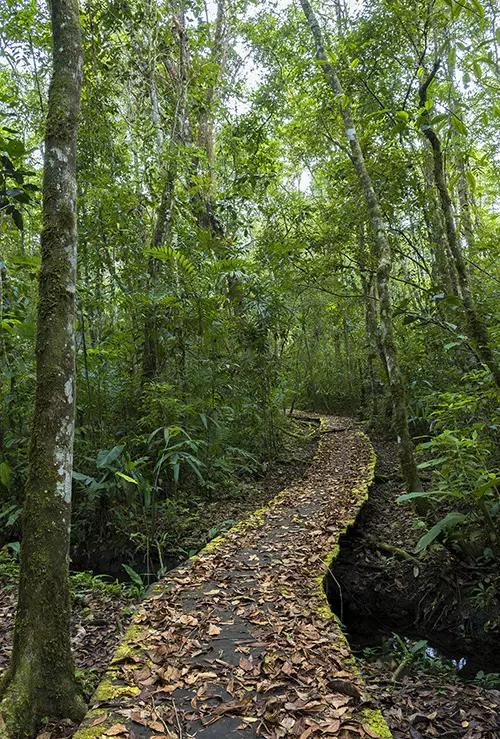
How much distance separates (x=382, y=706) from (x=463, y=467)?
2091mm

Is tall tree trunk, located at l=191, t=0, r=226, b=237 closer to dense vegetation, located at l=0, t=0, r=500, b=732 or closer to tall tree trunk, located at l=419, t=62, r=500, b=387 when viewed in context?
dense vegetation, located at l=0, t=0, r=500, b=732

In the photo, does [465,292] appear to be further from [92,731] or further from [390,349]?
[92,731]

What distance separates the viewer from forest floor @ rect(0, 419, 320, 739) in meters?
3.34

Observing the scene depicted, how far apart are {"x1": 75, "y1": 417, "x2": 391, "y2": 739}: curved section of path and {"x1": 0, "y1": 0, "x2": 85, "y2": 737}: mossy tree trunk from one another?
0.32m

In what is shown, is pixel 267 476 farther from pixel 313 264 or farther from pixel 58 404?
pixel 58 404

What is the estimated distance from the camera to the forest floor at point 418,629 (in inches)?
126

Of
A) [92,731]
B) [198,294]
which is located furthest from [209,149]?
[92,731]

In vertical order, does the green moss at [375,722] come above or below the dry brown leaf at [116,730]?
below

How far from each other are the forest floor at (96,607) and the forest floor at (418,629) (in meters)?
1.86

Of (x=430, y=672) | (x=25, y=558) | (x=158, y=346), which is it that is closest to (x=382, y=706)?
(x=430, y=672)

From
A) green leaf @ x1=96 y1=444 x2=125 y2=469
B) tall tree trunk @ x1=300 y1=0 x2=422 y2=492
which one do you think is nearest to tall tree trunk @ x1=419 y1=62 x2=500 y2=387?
tall tree trunk @ x1=300 y1=0 x2=422 y2=492

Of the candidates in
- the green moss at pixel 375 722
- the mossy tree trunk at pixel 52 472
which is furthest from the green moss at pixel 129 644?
the green moss at pixel 375 722

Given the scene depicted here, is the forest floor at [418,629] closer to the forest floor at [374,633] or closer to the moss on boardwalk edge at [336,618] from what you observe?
the forest floor at [374,633]

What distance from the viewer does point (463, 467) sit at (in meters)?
4.33
